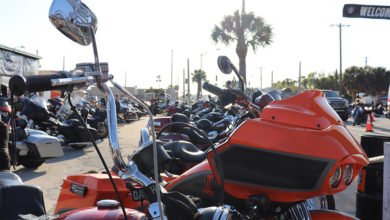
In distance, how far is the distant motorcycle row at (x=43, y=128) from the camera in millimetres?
7826

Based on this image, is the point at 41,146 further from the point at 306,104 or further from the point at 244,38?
the point at 244,38

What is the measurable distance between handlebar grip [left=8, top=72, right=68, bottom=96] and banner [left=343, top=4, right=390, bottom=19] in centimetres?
581

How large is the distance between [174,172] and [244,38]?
85.9 ft

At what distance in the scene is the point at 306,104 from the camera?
214 cm

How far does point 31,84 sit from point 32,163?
7.30 metres

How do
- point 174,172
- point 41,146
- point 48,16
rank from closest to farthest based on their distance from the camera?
point 48,16, point 174,172, point 41,146

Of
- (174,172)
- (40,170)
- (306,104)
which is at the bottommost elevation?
(40,170)

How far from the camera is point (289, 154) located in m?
1.93

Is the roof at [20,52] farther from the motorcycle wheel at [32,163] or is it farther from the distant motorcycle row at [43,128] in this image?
the motorcycle wheel at [32,163]

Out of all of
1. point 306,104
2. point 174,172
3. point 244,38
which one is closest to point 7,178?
point 174,172

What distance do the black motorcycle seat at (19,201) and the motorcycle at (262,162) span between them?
0.45 meters

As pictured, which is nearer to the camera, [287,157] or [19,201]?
[287,157]

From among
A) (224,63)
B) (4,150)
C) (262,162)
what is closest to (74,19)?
(262,162)

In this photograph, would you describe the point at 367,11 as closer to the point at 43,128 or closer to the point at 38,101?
the point at 38,101
